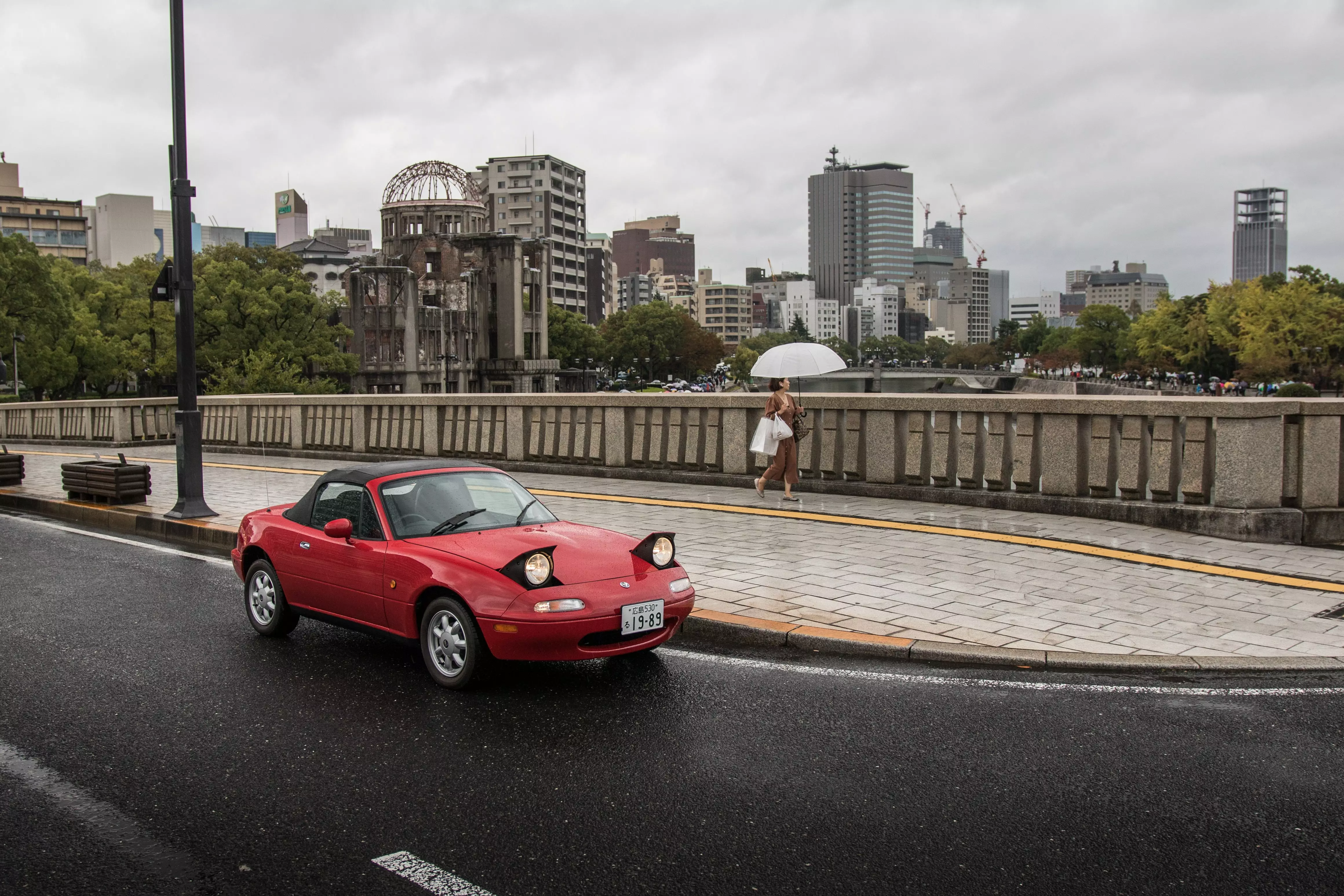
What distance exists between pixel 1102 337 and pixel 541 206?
82.9 metres

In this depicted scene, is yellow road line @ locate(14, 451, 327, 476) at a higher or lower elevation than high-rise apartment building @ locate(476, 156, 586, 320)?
lower

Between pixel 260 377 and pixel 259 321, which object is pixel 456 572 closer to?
pixel 260 377

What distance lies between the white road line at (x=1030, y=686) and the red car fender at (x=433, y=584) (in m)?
1.55

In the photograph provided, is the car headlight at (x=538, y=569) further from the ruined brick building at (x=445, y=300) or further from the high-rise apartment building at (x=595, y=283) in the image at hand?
the high-rise apartment building at (x=595, y=283)

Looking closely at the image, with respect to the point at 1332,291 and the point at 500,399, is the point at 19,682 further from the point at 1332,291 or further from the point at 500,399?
the point at 1332,291

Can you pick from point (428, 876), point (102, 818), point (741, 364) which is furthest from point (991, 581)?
point (741, 364)

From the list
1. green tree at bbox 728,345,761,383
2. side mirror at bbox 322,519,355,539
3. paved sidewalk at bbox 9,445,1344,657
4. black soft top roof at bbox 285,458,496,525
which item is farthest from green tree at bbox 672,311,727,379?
side mirror at bbox 322,519,355,539

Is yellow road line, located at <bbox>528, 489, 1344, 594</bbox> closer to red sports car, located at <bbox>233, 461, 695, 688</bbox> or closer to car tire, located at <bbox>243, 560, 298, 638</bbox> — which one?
car tire, located at <bbox>243, 560, 298, 638</bbox>

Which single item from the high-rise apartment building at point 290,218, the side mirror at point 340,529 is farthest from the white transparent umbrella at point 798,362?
the high-rise apartment building at point 290,218

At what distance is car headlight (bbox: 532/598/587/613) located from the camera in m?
5.70

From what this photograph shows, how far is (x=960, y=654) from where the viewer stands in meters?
6.41

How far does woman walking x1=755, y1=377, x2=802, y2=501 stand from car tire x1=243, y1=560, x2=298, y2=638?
21.8 ft

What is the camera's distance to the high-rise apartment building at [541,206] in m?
160

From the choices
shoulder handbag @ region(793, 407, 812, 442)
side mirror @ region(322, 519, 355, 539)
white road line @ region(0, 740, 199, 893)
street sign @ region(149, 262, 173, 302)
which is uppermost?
street sign @ region(149, 262, 173, 302)
